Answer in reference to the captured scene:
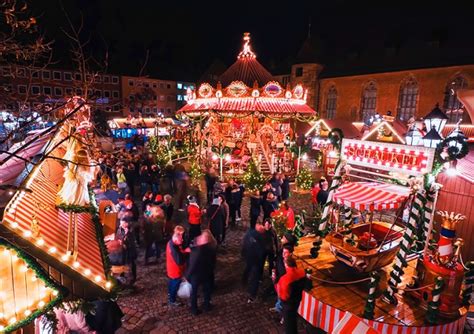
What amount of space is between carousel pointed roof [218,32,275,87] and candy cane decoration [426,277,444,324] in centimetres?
1572

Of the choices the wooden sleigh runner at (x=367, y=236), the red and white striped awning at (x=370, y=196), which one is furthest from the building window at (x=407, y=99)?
the red and white striped awning at (x=370, y=196)

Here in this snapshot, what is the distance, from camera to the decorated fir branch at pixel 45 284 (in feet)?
9.62

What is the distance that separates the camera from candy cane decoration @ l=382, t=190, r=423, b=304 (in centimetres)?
550

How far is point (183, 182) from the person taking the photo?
10.8 m

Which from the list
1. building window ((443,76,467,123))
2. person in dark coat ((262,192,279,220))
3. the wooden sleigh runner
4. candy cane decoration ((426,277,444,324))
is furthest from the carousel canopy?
building window ((443,76,467,123))

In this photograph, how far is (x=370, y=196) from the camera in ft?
19.8

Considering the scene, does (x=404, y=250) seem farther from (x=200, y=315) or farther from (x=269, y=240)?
(x=200, y=315)

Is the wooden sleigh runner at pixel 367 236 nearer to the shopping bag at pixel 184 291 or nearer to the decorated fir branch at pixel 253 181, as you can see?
the shopping bag at pixel 184 291

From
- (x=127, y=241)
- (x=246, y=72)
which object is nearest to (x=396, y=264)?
(x=127, y=241)

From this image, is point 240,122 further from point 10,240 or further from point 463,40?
point 463,40

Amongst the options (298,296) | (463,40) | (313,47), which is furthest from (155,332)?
(313,47)

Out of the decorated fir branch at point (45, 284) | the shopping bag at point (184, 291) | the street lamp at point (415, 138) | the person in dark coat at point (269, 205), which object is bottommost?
the shopping bag at point (184, 291)

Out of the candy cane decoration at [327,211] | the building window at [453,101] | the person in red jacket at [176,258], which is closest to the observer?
the person in red jacket at [176,258]

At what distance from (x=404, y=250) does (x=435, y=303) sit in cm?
97
